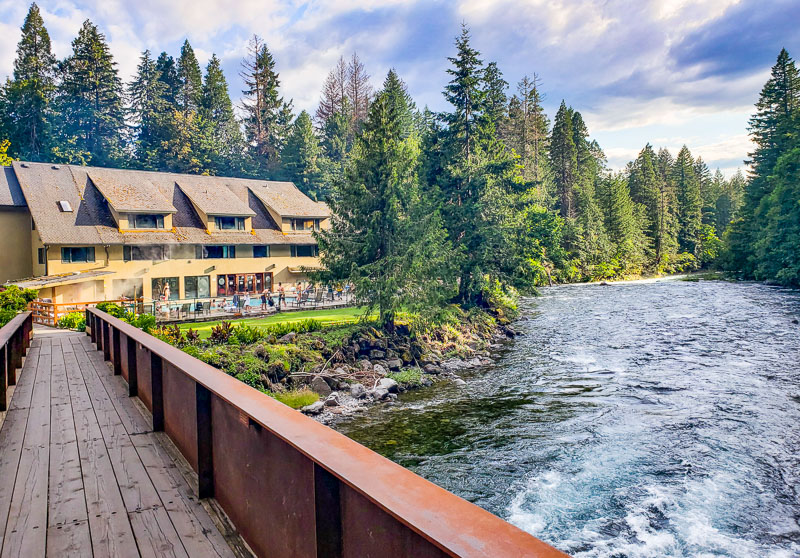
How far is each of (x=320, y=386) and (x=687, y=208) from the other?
6801cm

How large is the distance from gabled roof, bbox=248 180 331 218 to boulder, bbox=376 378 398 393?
22773 mm

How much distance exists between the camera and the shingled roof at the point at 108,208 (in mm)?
28562

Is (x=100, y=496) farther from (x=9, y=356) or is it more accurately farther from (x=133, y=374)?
(x=9, y=356)

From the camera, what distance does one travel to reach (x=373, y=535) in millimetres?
1882

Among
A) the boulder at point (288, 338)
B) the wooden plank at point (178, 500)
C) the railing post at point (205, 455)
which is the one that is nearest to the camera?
the wooden plank at point (178, 500)

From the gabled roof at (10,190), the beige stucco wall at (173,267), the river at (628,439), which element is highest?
the gabled roof at (10,190)

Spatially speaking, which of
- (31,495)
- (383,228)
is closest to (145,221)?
(383,228)

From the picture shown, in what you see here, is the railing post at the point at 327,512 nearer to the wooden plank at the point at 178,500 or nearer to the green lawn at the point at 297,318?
the wooden plank at the point at 178,500

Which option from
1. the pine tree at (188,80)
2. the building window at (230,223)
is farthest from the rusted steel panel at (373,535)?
the pine tree at (188,80)

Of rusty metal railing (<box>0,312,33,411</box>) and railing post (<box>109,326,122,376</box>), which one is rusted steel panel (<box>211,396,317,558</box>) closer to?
rusty metal railing (<box>0,312,33,411</box>)

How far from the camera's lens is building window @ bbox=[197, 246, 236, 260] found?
3253 cm

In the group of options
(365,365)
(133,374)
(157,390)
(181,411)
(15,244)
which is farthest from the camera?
(15,244)

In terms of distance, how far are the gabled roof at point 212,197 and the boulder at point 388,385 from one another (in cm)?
2180

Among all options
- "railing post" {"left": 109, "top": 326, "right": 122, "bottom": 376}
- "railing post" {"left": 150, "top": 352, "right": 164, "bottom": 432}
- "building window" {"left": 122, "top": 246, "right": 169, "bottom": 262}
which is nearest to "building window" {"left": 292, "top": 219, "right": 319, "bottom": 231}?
"building window" {"left": 122, "top": 246, "right": 169, "bottom": 262}
